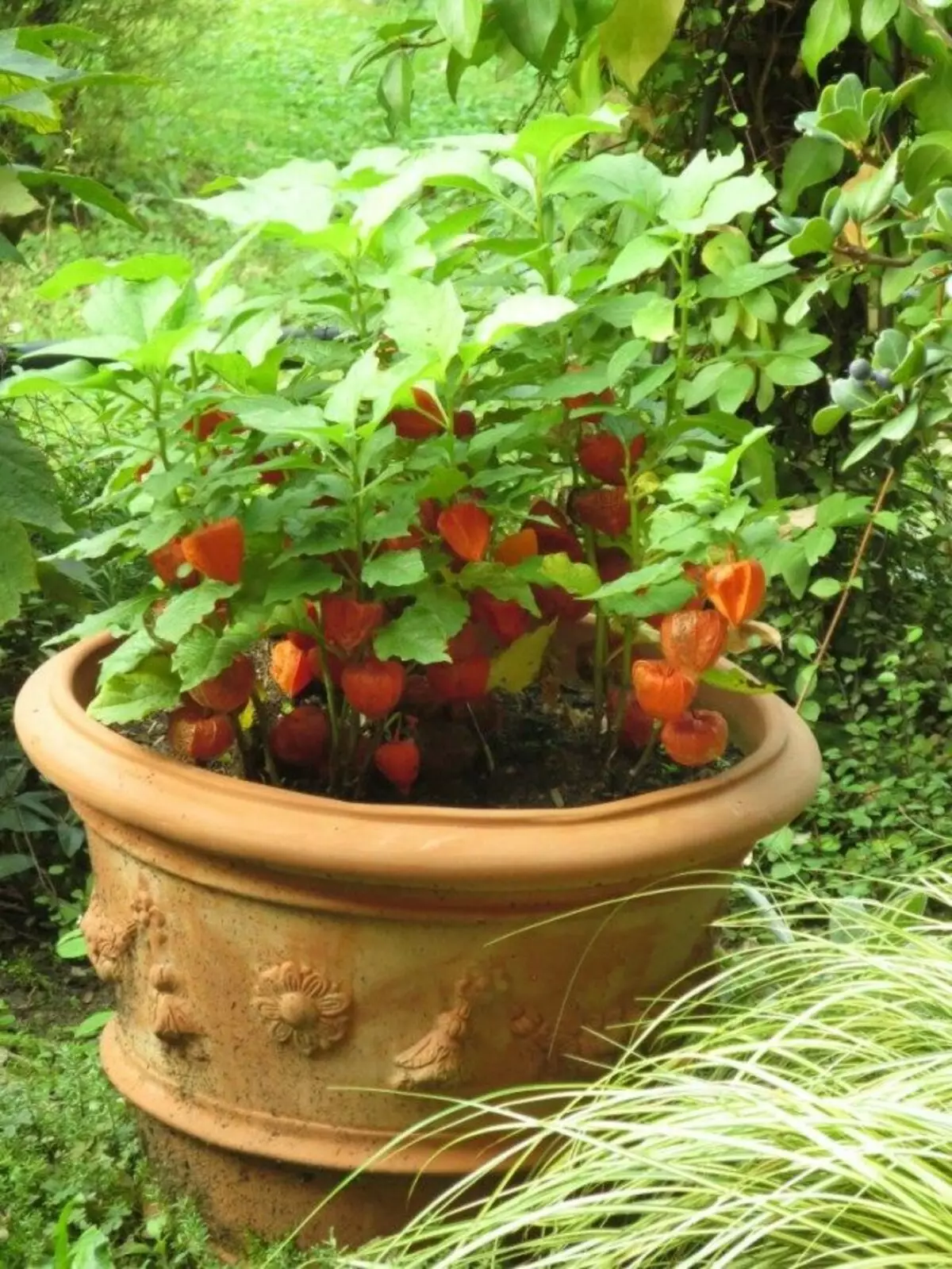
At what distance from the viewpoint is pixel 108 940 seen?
1433 millimetres

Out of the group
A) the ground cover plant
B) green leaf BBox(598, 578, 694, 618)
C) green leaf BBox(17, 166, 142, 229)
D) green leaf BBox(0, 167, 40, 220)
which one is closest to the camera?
the ground cover plant

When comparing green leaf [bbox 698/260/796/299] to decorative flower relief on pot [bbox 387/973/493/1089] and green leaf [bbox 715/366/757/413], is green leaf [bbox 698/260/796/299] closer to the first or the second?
green leaf [bbox 715/366/757/413]

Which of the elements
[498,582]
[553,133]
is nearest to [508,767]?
[498,582]

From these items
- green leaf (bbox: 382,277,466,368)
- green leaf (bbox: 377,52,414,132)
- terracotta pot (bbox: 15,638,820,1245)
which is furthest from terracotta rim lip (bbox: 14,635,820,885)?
green leaf (bbox: 377,52,414,132)

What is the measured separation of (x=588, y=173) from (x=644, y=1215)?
0.80 meters

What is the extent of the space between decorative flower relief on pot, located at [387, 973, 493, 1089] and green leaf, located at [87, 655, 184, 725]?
32cm


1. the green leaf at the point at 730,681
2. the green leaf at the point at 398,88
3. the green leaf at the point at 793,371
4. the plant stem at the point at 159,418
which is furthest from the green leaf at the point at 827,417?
the green leaf at the point at 398,88

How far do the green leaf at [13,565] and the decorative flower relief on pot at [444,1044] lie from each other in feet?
1.73

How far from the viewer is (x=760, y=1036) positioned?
1.38 m

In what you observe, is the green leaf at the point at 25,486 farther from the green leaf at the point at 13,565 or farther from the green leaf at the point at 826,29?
the green leaf at the point at 826,29

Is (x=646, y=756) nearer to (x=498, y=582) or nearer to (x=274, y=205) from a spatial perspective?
(x=498, y=582)

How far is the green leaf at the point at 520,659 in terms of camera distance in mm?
1414

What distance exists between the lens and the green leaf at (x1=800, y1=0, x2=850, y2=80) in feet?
5.13

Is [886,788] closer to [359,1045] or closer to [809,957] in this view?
[809,957]
